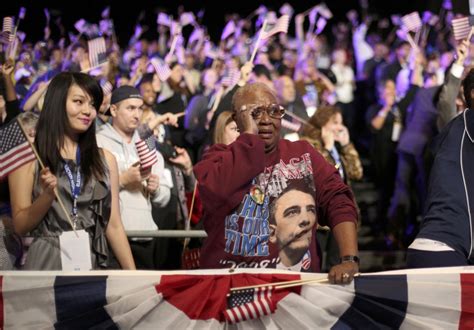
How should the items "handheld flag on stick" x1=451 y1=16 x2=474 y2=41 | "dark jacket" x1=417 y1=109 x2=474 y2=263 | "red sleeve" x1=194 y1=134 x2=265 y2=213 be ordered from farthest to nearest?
"handheld flag on stick" x1=451 y1=16 x2=474 y2=41 → "dark jacket" x1=417 y1=109 x2=474 y2=263 → "red sleeve" x1=194 y1=134 x2=265 y2=213

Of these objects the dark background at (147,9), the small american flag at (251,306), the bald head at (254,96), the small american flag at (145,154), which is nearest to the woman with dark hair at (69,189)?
the bald head at (254,96)

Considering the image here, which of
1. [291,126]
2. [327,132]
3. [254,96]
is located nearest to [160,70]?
[291,126]

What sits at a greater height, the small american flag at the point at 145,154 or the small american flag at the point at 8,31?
the small american flag at the point at 8,31

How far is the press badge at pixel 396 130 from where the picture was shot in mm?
12695

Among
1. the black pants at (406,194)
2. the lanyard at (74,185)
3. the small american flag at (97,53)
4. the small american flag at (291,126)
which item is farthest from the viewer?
the black pants at (406,194)

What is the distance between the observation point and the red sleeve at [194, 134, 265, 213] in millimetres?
4516

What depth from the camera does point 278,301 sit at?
440cm

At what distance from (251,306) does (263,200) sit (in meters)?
0.51

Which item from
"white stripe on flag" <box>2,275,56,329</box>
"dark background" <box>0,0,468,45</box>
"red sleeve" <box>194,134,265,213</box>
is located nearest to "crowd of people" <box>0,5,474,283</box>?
"red sleeve" <box>194,134,265,213</box>

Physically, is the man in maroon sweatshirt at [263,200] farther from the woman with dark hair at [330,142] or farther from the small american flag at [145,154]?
the woman with dark hair at [330,142]

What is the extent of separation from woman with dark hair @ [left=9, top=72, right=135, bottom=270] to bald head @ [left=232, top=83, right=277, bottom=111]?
106cm

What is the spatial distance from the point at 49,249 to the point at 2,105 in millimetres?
2988

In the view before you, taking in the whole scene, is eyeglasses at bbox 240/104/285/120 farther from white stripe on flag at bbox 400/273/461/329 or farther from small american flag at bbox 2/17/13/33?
small american flag at bbox 2/17/13/33

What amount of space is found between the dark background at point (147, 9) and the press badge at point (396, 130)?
29.6 feet
